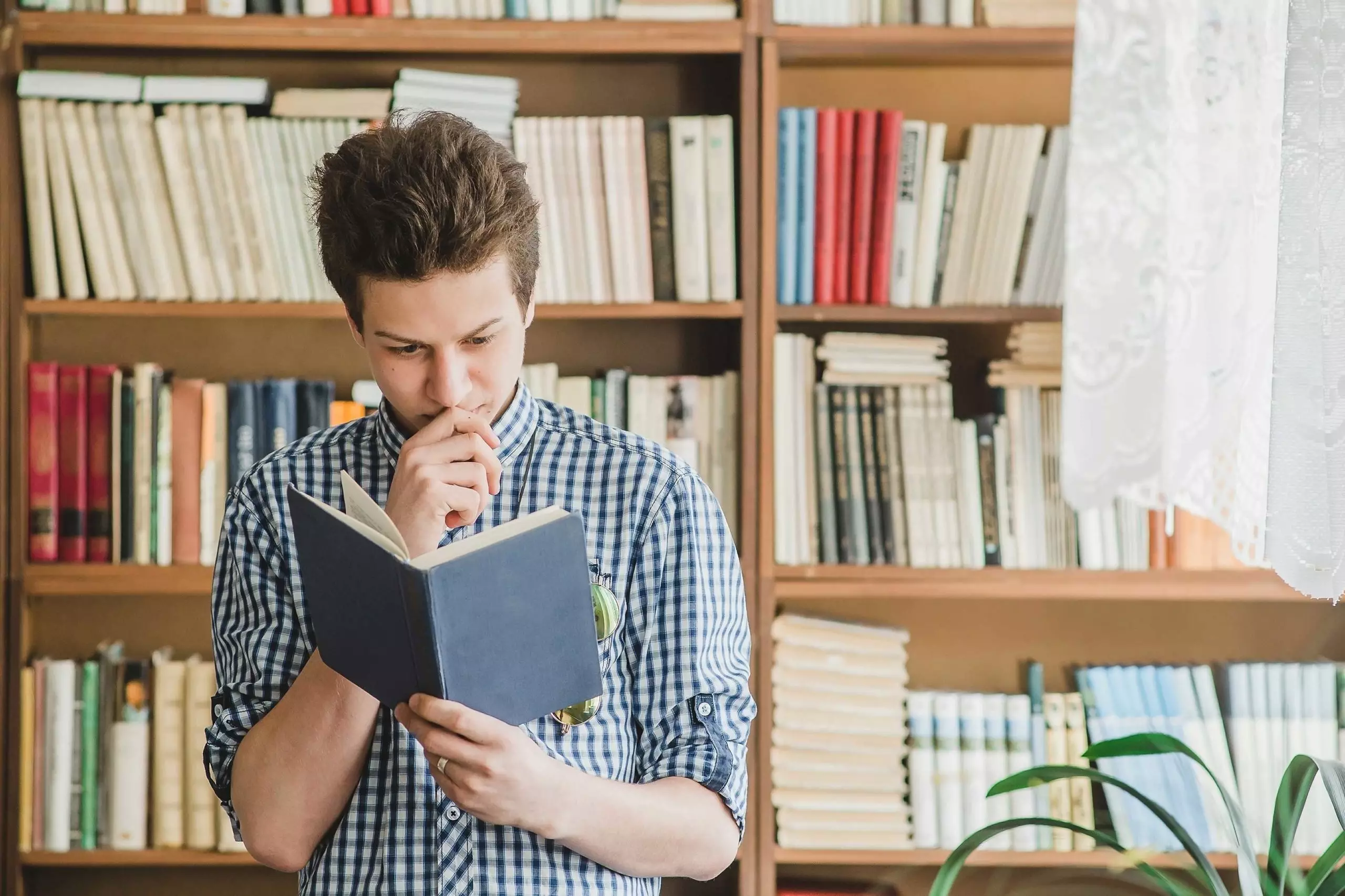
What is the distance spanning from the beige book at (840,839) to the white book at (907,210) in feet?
2.86

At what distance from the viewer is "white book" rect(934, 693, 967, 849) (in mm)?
1946

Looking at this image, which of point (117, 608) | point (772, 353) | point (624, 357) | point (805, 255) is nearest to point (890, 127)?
point (805, 255)

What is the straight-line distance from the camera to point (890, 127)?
192 cm

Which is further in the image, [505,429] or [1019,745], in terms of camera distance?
[1019,745]

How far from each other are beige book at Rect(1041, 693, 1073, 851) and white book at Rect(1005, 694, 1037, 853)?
31 mm

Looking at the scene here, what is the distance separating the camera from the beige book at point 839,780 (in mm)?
1926

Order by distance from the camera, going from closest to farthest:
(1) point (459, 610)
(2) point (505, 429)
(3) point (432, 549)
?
(1) point (459, 610) < (3) point (432, 549) < (2) point (505, 429)

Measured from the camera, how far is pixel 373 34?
186cm

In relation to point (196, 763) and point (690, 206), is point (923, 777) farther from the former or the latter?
point (196, 763)

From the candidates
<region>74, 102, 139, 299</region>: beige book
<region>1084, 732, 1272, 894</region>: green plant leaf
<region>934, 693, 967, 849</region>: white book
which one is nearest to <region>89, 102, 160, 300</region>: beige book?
<region>74, 102, 139, 299</region>: beige book

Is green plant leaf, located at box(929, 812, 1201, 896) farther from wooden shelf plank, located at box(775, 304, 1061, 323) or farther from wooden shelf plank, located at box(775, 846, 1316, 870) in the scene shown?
wooden shelf plank, located at box(775, 304, 1061, 323)

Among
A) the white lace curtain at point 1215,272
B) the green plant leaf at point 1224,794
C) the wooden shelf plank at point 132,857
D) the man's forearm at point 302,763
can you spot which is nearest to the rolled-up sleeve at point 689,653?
the man's forearm at point 302,763

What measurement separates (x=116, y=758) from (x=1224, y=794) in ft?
5.49

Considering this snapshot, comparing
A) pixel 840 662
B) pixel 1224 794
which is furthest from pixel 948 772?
pixel 1224 794
